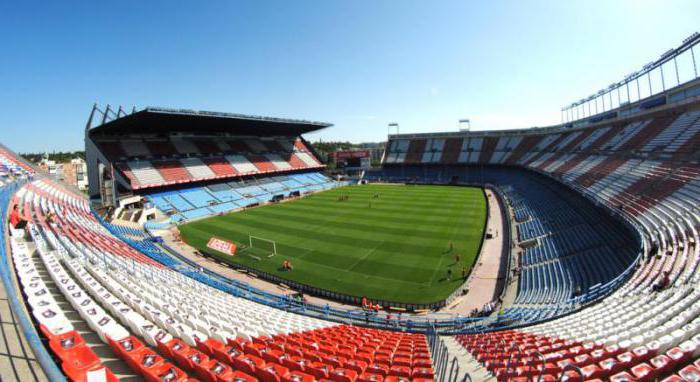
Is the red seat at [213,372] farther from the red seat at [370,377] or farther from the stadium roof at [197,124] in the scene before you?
the stadium roof at [197,124]

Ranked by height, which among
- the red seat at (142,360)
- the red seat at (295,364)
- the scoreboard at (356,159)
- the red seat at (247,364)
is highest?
the scoreboard at (356,159)

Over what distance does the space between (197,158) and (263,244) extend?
109ft

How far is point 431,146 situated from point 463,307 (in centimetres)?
6503

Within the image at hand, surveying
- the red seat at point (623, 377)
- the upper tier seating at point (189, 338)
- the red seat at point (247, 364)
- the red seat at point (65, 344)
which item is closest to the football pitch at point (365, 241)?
the upper tier seating at point (189, 338)

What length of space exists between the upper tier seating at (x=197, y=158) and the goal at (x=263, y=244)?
2287cm

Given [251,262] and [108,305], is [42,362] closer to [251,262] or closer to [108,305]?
[108,305]

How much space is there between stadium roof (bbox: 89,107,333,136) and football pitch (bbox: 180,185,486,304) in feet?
49.5

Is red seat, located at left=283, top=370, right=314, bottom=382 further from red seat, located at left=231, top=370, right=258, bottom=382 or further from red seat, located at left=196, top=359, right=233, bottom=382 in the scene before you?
red seat, located at left=196, top=359, right=233, bottom=382

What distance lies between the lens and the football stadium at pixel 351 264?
7184 millimetres

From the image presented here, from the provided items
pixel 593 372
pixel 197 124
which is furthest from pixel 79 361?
pixel 197 124

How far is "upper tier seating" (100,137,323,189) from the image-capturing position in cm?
4600

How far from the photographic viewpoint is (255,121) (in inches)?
2173

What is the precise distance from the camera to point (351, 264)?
23781mm

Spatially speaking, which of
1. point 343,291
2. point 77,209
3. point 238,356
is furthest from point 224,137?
point 238,356
